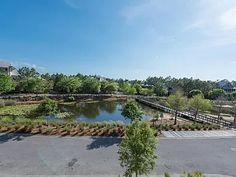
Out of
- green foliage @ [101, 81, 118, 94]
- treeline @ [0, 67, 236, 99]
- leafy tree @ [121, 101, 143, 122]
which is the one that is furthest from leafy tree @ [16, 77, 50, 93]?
leafy tree @ [121, 101, 143, 122]

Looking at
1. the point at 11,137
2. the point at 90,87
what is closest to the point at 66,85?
the point at 90,87

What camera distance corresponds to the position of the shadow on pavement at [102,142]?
2018 centimetres

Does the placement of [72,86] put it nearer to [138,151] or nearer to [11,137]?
[11,137]

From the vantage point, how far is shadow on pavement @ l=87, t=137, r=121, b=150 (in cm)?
2018

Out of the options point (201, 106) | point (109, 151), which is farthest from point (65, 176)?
point (201, 106)

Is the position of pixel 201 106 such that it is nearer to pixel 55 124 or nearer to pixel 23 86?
pixel 55 124

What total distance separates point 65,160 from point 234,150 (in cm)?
1458

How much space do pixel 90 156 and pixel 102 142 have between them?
3.41 meters

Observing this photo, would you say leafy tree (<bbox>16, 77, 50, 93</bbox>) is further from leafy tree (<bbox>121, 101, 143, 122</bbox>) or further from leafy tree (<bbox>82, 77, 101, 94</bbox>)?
leafy tree (<bbox>121, 101, 143, 122</bbox>)

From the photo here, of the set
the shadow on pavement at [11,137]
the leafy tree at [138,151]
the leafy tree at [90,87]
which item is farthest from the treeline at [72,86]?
the leafy tree at [138,151]

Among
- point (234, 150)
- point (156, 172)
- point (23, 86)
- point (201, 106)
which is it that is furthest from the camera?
point (23, 86)

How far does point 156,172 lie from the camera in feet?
51.9

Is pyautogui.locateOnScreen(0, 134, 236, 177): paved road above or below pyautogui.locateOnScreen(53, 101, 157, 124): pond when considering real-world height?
above

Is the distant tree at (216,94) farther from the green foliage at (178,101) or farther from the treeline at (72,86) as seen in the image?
the green foliage at (178,101)
